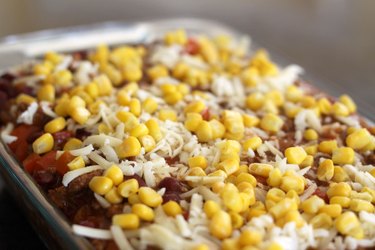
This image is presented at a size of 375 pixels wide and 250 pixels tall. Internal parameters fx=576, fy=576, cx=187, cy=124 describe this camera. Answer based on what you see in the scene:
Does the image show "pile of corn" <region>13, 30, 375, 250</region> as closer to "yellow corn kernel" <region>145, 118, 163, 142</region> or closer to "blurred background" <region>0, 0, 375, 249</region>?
"yellow corn kernel" <region>145, 118, 163, 142</region>

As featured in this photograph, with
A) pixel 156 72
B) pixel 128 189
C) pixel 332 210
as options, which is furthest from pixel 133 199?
pixel 156 72

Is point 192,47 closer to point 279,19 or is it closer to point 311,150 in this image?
point 311,150

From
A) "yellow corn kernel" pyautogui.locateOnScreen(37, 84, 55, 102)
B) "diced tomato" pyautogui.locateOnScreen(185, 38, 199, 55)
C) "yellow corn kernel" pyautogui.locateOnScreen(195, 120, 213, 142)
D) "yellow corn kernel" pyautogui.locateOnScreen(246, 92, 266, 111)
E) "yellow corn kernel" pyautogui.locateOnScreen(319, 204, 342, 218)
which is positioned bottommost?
"yellow corn kernel" pyautogui.locateOnScreen(319, 204, 342, 218)

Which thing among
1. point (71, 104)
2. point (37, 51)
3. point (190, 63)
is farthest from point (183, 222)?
point (37, 51)

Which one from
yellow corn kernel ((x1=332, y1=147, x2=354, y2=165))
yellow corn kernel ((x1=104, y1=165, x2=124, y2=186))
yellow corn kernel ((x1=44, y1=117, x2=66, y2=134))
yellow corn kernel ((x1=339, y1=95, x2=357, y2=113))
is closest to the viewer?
yellow corn kernel ((x1=104, y1=165, x2=124, y2=186))

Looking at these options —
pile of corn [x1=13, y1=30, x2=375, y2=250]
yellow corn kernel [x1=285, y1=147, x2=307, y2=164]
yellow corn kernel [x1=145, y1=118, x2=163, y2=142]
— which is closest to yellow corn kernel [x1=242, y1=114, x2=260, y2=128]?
pile of corn [x1=13, y1=30, x2=375, y2=250]
